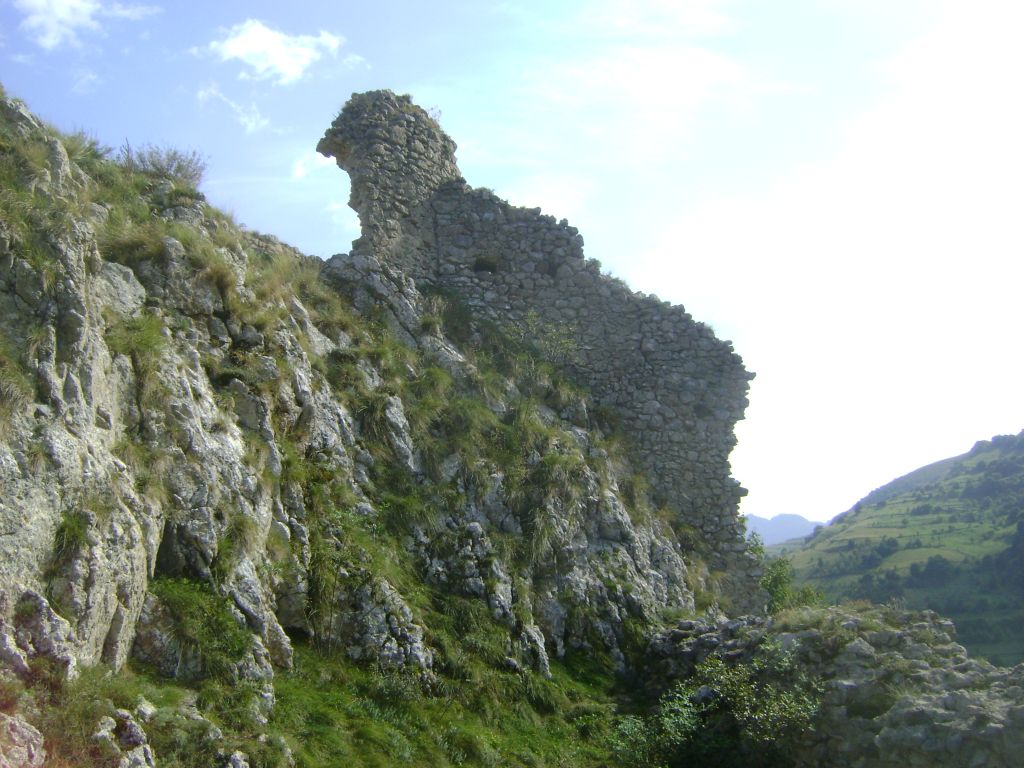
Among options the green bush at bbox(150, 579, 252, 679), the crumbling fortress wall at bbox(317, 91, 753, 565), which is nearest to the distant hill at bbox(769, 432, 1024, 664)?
the crumbling fortress wall at bbox(317, 91, 753, 565)

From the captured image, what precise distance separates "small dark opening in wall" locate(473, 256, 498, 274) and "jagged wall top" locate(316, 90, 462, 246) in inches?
66.8

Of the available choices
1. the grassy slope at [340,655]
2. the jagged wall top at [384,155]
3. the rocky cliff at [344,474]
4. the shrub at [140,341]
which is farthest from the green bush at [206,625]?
the jagged wall top at [384,155]

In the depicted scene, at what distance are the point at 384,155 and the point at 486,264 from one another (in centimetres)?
295

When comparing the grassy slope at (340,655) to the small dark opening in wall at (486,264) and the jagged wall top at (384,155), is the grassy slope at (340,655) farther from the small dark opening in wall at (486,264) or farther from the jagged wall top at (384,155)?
the small dark opening in wall at (486,264)

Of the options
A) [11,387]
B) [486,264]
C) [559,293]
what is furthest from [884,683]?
[486,264]

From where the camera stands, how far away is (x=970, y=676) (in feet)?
31.5

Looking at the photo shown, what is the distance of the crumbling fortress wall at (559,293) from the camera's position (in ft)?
53.4

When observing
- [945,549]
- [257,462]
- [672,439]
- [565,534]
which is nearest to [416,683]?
[257,462]

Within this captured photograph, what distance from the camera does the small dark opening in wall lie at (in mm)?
17281

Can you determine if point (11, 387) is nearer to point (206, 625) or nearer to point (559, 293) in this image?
point (206, 625)

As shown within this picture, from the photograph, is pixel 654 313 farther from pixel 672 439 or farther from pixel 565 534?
pixel 565 534

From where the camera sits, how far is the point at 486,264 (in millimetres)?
17469

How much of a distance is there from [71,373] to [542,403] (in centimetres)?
897

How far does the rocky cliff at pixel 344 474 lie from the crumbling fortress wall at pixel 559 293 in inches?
2.3
